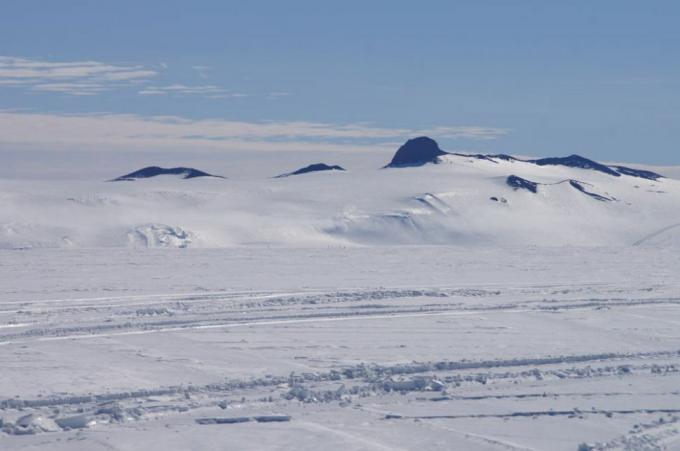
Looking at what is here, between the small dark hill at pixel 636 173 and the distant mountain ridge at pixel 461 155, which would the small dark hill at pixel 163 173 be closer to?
the distant mountain ridge at pixel 461 155

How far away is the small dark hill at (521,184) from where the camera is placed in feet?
129

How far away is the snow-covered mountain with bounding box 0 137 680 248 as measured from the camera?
31797 millimetres

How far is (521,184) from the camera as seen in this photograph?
1571 inches

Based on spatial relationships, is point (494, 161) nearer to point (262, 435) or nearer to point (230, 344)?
point (230, 344)

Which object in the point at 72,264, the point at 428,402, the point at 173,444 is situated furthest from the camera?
the point at 72,264

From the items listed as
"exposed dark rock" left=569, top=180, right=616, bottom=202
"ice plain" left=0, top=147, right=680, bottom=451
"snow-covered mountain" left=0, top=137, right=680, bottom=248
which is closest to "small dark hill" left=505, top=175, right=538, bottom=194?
"snow-covered mountain" left=0, top=137, right=680, bottom=248

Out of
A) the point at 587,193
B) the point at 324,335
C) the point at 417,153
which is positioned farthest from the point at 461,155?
the point at 324,335

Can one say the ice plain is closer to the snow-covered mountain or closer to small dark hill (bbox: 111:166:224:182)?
the snow-covered mountain

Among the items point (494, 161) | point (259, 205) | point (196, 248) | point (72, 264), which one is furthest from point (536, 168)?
point (72, 264)

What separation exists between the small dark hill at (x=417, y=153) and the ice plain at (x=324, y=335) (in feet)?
37.4

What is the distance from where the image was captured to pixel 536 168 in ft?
151

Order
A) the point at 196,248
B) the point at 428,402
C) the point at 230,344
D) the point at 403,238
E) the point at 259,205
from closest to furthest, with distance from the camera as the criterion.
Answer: the point at 428,402, the point at 230,344, the point at 196,248, the point at 403,238, the point at 259,205

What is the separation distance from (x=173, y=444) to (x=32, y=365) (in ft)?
12.1

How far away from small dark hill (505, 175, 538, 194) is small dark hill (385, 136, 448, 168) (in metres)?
5.31
